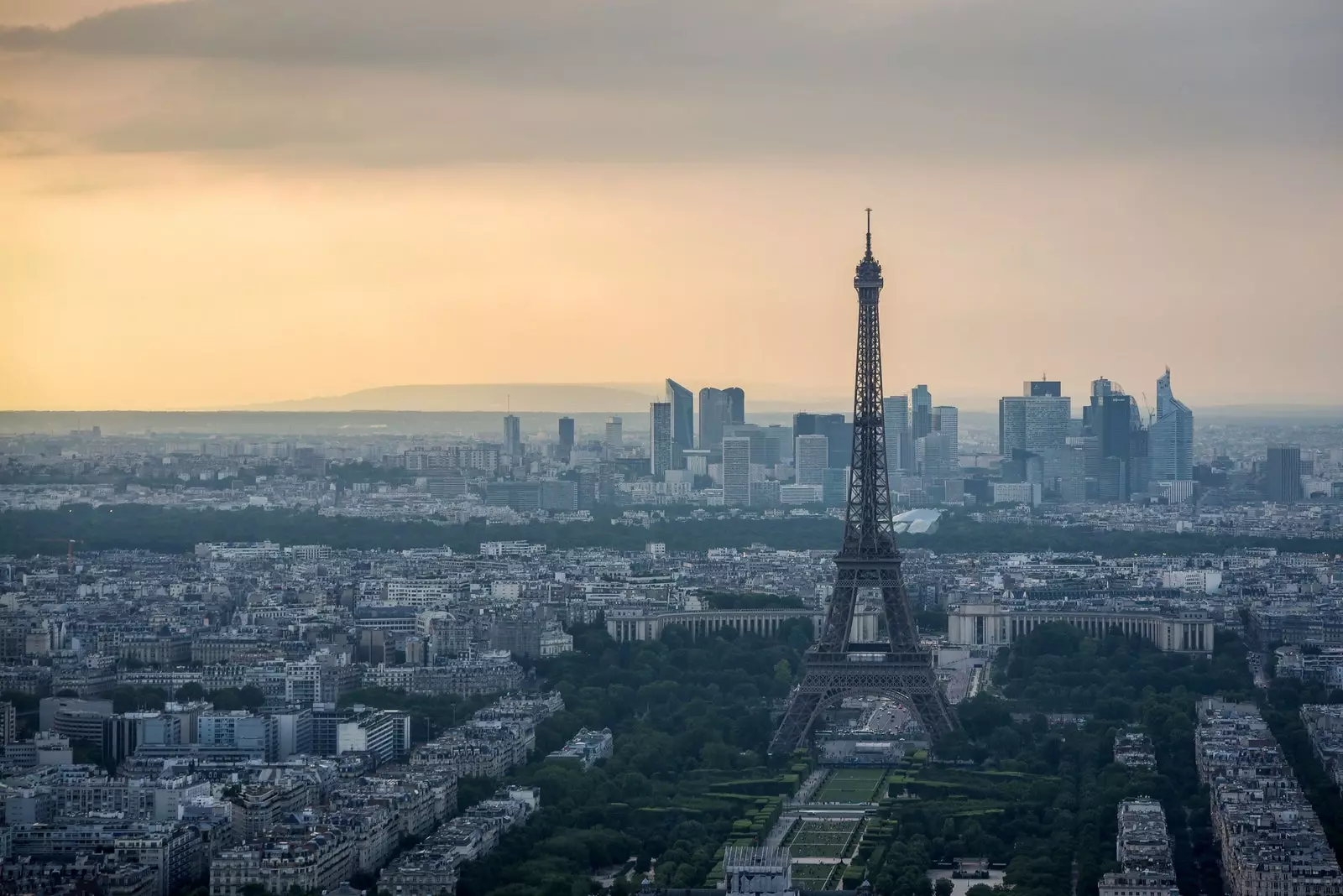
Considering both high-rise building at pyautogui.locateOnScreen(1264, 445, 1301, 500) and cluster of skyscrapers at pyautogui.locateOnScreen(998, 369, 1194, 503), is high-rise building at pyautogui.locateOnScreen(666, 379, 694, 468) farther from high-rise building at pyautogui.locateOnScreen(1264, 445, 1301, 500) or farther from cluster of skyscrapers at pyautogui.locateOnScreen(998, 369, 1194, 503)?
high-rise building at pyautogui.locateOnScreen(1264, 445, 1301, 500)

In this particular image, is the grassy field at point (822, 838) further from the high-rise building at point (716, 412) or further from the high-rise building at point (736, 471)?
the high-rise building at point (716, 412)

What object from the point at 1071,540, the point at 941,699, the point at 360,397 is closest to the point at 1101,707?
the point at 941,699

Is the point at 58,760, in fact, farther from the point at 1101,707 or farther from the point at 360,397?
the point at 360,397

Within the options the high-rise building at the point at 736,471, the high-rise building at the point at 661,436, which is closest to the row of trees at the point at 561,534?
the high-rise building at the point at 736,471

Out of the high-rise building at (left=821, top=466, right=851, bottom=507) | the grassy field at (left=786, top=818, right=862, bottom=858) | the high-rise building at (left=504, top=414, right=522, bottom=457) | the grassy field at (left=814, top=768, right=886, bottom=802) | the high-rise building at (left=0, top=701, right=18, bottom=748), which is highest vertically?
the high-rise building at (left=504, top=414, right=522, bottom=457)

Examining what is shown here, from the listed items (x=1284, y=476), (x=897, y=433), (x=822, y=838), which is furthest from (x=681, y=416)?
(x=822, y=838)

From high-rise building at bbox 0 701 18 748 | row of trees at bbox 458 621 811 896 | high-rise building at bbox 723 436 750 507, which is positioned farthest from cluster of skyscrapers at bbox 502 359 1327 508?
high-rise building at bbox 0 701 18 748
